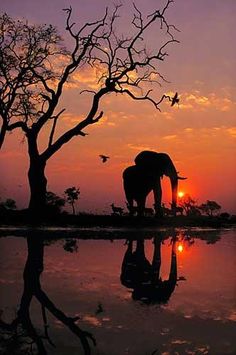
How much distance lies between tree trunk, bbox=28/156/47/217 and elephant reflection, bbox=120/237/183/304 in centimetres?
1295

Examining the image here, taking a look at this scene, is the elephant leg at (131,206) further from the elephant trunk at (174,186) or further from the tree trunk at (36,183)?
Answer: the tree trunk at (36,183)

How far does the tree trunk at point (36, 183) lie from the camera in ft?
84.9

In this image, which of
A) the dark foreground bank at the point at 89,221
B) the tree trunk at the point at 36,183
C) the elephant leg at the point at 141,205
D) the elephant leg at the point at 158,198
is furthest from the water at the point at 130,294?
the elephant leg at the point at 141,205

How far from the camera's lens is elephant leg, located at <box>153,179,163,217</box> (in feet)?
87.8

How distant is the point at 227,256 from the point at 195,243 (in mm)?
3183

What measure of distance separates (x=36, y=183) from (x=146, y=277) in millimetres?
16994

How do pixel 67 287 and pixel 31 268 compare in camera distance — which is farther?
pixel 31 268

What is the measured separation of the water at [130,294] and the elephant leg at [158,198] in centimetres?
1130

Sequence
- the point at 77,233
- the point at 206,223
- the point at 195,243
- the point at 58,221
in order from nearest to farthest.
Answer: the point at 195,243 → the point at 77,233 → the point at 58,221 → the point at 206,223

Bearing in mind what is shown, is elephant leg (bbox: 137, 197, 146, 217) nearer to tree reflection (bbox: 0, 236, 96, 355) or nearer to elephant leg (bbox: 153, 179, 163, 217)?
elephant leg (bbox: 153, 179, 163, 217)

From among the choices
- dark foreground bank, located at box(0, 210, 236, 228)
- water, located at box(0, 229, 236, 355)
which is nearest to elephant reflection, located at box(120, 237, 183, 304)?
water, located at box(0, 229, 236, 355)

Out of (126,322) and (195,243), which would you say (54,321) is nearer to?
(126,322)

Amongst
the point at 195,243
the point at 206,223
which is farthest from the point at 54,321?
the point at 206,223

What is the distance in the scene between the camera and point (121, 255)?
1298 centimetres
